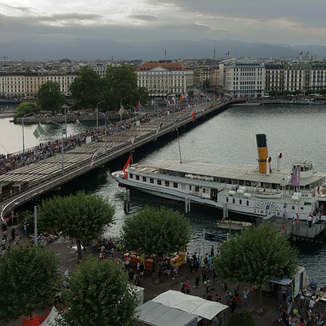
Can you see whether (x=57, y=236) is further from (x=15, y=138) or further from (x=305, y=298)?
(x=15, y=138)

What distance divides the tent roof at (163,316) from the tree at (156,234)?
19.7 feet

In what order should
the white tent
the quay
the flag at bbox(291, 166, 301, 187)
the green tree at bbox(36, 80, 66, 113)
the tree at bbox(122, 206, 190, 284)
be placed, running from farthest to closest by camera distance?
the green tree at bbox(36, 80, 66, 113)
the flag at bbox(291, 166, 301, 187)
the quay
the tree at bbox(122, 206, 190, 284)
the white tent

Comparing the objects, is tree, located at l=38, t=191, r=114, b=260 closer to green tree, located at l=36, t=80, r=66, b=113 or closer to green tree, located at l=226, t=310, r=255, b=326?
green tree, located at l=226, t=310, r=255, b=326

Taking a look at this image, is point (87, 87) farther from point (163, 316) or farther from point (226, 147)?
point (163, 316)

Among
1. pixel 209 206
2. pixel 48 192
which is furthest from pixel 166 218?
pixel 48 192

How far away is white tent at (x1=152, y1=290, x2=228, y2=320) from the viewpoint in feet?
89.9

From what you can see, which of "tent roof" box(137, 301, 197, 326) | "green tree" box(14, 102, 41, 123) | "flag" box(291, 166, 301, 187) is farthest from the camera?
"green tree" box(14, 102, 41, 123)

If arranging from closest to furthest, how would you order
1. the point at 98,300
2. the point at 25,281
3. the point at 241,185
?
the point at 98,300 → the point at 25,281 → the point at 241,185

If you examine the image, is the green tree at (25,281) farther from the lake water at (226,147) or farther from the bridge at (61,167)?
the bridge at (61,167)

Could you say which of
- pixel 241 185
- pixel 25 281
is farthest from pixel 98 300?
pixel 241 185

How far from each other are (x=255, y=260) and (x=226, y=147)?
69310mm

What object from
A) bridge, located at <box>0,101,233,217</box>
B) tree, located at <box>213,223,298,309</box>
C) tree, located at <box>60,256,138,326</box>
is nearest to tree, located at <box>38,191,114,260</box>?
tree, located at <box>213,223,298,309</box>

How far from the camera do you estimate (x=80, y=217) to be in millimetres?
37156

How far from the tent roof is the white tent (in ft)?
1.68
